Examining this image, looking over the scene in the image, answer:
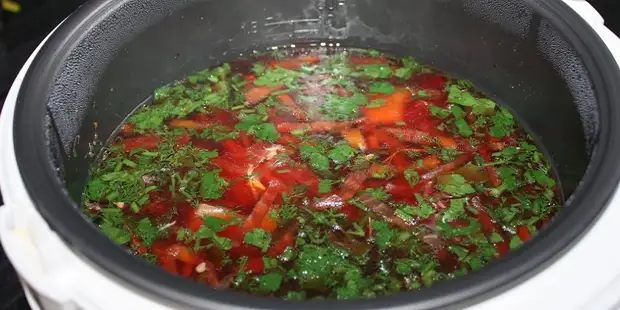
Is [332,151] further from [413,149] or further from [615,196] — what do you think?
[615,196]

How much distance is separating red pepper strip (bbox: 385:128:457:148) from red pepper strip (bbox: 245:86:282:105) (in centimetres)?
51

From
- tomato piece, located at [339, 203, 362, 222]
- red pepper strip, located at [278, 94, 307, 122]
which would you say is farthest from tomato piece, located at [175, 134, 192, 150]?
tomato piece, located at [339, 203, 362, 222]

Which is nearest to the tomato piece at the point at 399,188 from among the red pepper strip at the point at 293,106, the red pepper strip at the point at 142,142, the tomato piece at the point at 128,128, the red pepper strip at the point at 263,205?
the red pepper strip at the point at 263,205

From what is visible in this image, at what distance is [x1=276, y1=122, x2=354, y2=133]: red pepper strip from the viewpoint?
2534mm

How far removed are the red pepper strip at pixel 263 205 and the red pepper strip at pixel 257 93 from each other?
52cm

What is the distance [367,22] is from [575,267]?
5.70 ft

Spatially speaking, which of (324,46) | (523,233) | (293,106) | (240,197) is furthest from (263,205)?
(324,46)

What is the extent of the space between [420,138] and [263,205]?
0.66 m

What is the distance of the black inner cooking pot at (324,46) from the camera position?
1.47 meters

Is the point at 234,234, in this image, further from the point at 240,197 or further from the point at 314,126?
the point at 314,126

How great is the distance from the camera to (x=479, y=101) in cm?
275

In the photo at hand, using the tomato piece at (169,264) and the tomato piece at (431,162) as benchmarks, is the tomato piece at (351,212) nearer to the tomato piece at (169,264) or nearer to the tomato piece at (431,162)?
the tomato piece at (431,162)

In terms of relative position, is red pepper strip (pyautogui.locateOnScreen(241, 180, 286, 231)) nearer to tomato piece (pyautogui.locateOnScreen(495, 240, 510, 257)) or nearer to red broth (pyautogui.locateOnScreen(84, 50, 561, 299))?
red broth (pyautogui.locateOnScreen(84, 50, 561, 299))

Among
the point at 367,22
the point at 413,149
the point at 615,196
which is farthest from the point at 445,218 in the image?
the point at 367,22
